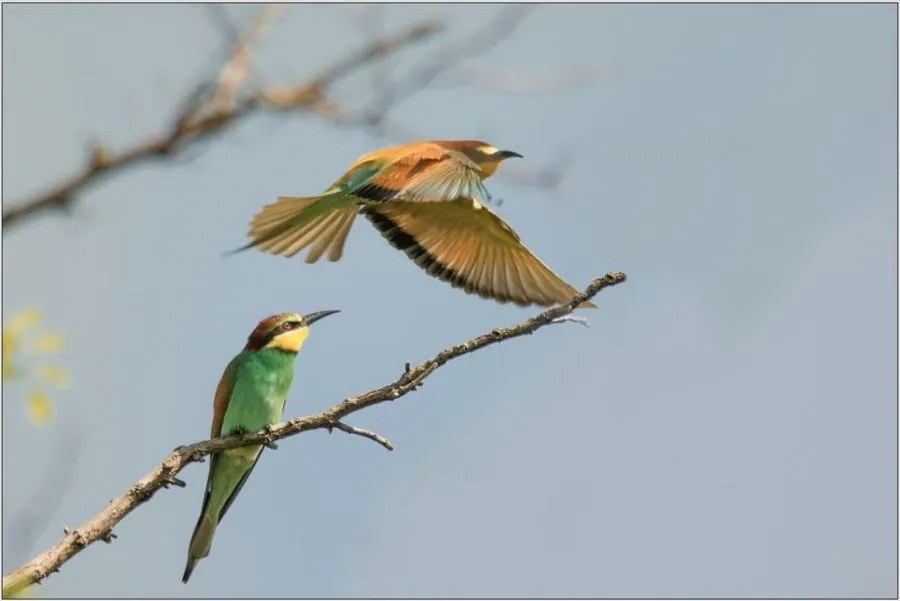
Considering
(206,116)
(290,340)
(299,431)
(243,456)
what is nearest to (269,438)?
(299,431)

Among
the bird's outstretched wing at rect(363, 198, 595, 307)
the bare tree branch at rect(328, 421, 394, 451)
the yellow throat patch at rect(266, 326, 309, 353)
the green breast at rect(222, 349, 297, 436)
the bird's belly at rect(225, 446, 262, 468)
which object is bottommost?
the bare tree branch at rect(328, 421, 394, 451)

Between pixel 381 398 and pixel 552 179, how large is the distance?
1053mm

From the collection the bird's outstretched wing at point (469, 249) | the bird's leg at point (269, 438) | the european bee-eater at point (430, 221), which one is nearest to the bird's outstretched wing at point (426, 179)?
the european bee-eater at point (430, 221)

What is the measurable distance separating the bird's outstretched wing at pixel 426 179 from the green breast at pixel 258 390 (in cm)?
71

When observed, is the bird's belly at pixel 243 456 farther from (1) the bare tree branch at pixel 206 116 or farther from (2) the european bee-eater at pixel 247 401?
(1) the bare tree branch at pixel 206 116

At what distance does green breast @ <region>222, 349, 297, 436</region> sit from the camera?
385 cm

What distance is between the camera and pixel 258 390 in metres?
3.88

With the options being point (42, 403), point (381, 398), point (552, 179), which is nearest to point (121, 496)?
point (381, 398)

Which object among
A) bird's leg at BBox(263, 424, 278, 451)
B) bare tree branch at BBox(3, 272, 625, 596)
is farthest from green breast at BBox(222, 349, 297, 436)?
bare tree branch at BBox(3, 272, 625, 596)

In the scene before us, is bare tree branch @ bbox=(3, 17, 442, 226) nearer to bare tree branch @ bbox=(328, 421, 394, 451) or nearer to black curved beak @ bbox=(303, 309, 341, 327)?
bare tree branch @ bbox=(328, 421, 394, 451)

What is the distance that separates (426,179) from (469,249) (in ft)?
2.10

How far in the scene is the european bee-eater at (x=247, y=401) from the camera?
3770 millimetres

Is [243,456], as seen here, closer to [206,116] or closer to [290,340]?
[290,340]

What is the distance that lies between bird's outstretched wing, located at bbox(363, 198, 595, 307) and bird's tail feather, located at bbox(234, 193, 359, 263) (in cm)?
14
